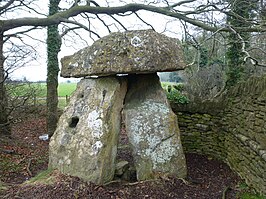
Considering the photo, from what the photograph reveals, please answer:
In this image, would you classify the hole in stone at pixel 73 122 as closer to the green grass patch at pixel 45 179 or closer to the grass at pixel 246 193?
the green grass patch at pixel 45 179

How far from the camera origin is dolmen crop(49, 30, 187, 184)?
15.1ft

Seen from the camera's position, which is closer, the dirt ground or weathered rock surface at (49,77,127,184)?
the dirt ground

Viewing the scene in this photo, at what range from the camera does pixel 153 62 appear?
4.66 meters

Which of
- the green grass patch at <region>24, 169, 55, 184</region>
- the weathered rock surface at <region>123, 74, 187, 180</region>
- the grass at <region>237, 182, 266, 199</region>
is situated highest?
the weathered rock surface at <region>123, 74, 187, 180</region>

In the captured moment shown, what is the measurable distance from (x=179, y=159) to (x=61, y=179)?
2015 mm

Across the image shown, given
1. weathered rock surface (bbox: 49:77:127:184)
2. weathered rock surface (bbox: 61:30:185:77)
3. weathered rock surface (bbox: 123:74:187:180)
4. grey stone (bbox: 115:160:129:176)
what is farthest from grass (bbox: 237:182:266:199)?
weathered rock surface (bbox: 61:30:185:77)

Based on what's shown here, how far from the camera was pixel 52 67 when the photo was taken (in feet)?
30.7

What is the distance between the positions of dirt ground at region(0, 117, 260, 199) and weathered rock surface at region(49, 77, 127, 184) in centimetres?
20

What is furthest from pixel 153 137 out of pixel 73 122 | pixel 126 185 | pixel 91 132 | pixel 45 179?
pixel 45 179

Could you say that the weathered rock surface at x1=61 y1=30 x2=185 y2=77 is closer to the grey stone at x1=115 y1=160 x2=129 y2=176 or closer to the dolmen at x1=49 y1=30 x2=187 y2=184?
the dolmen at x1=49 y1=30 x2=187 y2=184

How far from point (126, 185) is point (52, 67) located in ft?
19.4

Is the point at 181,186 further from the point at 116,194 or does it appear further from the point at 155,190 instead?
the point at 116,194

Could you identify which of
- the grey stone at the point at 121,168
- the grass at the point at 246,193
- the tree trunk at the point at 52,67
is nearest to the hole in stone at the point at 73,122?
the grey stone at the point at 121,168

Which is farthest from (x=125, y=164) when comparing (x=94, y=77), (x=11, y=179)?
(x=11, y=179)
